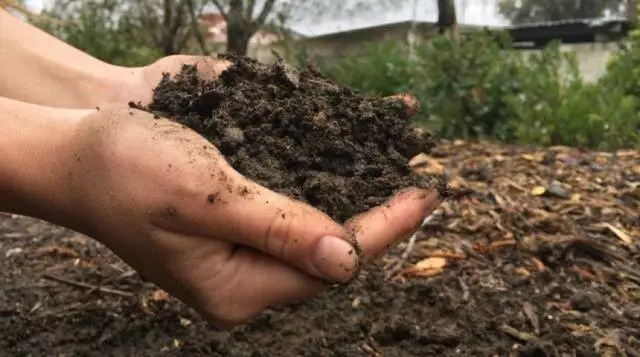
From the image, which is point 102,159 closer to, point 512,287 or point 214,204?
point 214,204

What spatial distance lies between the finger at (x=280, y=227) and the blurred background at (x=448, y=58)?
0.75m

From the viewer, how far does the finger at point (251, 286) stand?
4.10ft

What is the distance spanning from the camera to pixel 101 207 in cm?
123

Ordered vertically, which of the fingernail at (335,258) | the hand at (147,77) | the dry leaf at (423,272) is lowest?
the dry leaf at (423,272)

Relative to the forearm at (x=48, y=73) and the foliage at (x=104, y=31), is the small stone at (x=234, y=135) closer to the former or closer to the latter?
the forearm at (x=48, y=73)

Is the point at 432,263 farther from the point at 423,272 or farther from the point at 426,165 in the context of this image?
the point at 426,165

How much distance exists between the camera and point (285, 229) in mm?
1144

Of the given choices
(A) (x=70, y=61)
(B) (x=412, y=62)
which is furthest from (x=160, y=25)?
(A) (x=70, y=61)

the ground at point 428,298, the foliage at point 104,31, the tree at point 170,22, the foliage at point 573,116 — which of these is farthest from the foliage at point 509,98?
the tree at point 170,22

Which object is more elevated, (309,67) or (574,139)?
(309,67)

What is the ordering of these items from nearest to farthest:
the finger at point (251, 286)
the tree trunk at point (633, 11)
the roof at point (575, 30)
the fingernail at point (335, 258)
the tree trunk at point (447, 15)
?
the fingernail at point (335, 258) → the finger at point (251, 286) → the tree trunk at point (633, 11) → the tree trunk at point (447, 15) → the roof at point (575, 30)

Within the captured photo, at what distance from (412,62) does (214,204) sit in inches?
159

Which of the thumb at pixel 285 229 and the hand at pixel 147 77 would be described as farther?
the hand at pixel 147 77

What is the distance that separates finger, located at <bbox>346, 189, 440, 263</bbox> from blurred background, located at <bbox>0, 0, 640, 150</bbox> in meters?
0.59
